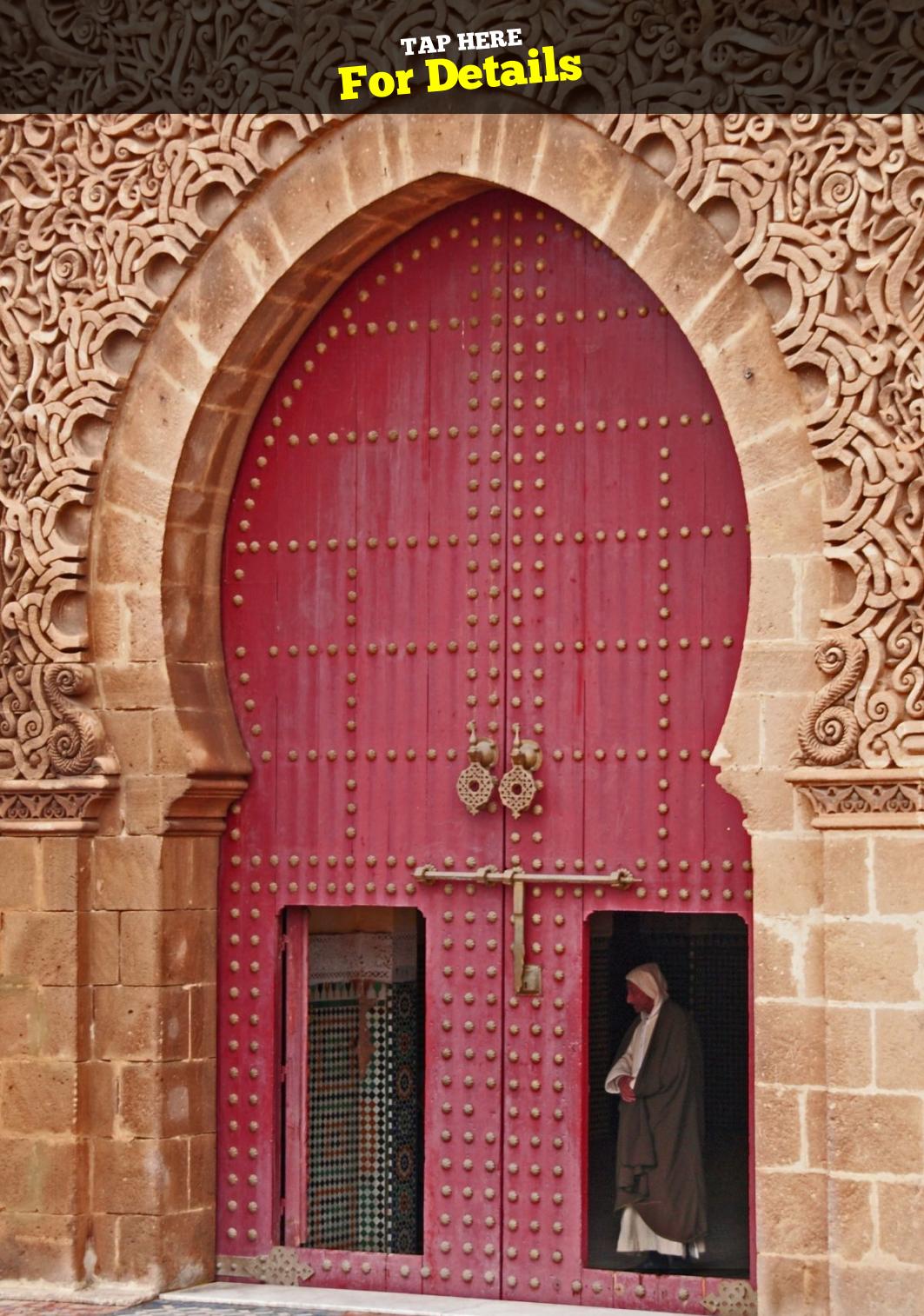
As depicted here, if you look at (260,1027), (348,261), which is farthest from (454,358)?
(260,1027)

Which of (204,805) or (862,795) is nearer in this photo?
(862,795)

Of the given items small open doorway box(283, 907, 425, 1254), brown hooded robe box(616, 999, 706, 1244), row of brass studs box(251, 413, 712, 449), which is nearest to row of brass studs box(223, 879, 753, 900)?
small open doorway box(283, 907, 425, 1254)

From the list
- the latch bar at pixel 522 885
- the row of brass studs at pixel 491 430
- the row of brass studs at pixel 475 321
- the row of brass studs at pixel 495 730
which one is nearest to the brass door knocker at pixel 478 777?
the row of brass studs at pixel 495 730

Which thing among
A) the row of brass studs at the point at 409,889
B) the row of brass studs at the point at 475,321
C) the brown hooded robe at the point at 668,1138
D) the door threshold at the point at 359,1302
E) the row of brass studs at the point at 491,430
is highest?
the row of brass studs at the point at 475,321

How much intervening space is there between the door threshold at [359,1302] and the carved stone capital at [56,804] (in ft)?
5.74

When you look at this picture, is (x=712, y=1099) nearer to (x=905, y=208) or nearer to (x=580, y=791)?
(x=580, y=791)

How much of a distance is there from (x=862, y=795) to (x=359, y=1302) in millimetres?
2633

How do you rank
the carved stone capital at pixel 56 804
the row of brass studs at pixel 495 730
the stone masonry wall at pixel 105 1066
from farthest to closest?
1. the carved stone capital at pixel 56 804
2. the stone masonry wall at pixel 105 1066
3. the row of brass studs at pixel 495 730

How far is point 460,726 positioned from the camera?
329 inches

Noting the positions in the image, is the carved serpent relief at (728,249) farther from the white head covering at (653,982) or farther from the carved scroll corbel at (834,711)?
the white head covering at (653,982)

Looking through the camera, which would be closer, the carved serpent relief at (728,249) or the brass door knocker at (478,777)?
the carved serpent relief at (728,249)

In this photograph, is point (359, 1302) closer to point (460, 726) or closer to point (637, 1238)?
point (637, 1238)

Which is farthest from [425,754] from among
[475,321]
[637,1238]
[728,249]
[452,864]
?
[728,249]

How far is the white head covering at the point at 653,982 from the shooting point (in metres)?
8.16
